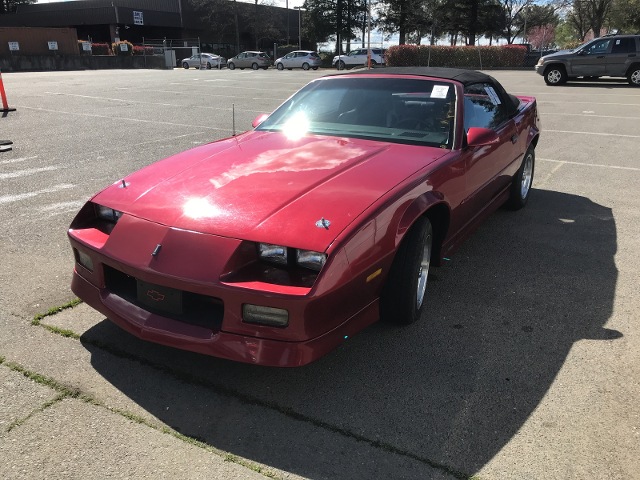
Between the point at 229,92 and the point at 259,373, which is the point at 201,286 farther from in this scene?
the point at 229,92

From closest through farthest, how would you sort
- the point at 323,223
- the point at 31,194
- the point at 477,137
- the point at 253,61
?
the point at 323,223, the point at 477,137, the point at 31,194, the point at 253,61

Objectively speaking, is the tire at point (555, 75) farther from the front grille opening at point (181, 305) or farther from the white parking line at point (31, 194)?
the front grille opening at point (181, 305)

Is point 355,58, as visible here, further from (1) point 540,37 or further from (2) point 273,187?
(1) point 540,37

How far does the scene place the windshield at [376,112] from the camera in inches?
153

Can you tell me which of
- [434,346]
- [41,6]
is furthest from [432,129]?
[41,6]

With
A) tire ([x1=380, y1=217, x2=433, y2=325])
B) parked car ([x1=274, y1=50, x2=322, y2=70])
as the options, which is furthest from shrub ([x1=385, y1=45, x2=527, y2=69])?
tire ([x1=380, y1=217, x2=433, y2=325])

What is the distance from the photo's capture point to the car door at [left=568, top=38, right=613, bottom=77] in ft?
65.2

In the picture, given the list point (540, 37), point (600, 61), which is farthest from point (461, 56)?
point (540, 37)

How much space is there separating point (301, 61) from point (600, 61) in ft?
82.1

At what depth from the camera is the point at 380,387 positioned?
2.77 metres

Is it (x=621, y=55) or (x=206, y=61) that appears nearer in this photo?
(x=621, y=55)

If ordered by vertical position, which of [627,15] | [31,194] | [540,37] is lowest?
[31,194]

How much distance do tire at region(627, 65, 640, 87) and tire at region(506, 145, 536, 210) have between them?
1741 centimetres

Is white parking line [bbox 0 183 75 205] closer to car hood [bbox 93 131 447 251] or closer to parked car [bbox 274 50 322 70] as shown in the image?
car hood [bbox 93 131 447 251]
